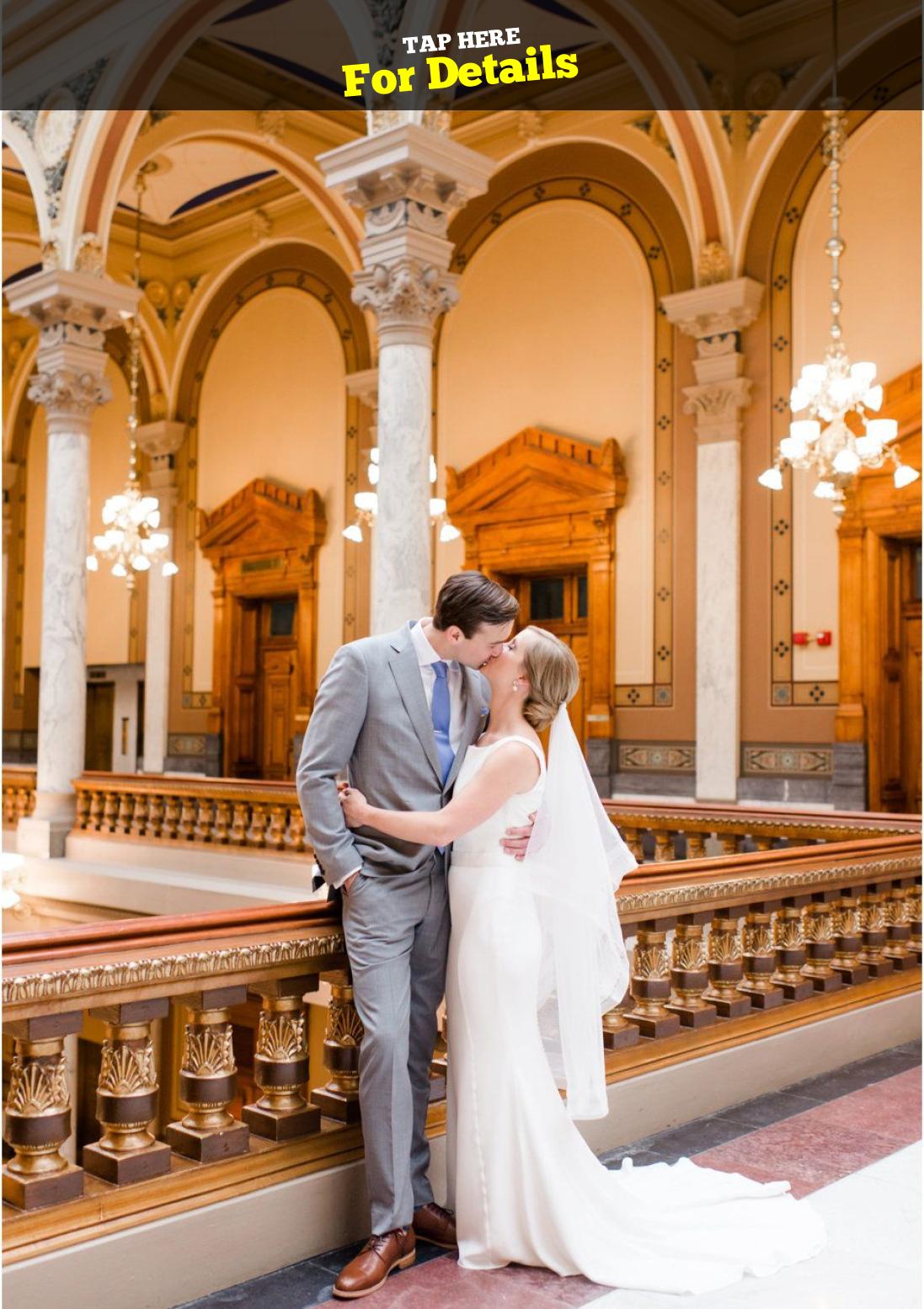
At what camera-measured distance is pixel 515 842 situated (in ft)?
10.9

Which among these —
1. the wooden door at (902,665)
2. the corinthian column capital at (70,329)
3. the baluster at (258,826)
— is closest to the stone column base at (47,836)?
the baluster at (258,826)

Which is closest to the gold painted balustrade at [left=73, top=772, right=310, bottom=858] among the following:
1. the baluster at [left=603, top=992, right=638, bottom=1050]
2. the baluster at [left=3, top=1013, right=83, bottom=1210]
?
the baluster at [left=603, top=992, right=638, bottom=1050]

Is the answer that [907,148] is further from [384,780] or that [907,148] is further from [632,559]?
[384,780]

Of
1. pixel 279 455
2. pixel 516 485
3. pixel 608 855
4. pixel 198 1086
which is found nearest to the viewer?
pixel 198 1086

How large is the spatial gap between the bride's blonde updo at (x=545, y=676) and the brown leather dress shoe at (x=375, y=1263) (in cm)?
130

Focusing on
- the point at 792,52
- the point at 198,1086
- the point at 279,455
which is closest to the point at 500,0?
the point at 792,52

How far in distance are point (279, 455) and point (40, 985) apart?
13334mm

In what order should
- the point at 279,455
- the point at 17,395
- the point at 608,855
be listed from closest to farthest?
the point at 608,855, the point at 279,455, the point at 17,395

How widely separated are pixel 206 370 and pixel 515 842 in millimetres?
14584

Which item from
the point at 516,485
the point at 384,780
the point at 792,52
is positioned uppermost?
the point at 792,52

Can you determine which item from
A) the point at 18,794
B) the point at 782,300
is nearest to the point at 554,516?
the point at 782,300

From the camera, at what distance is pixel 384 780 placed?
10.8ft

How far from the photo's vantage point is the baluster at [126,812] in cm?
1062

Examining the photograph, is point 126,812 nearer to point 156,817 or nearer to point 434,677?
point 156,817
